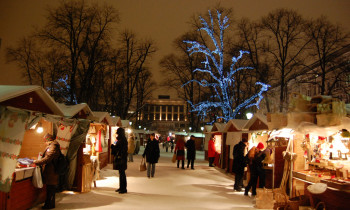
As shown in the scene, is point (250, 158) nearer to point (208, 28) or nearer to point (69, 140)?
point (69, 140)

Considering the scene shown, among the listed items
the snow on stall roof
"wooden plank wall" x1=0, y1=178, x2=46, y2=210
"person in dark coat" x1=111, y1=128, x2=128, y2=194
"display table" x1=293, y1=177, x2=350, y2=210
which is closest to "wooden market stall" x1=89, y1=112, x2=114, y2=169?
"person in dark coat" x1=111, y1=128, x2=128, y2=194

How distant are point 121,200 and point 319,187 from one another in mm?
5248

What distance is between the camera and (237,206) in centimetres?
875

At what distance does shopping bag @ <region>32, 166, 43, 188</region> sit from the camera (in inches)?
299

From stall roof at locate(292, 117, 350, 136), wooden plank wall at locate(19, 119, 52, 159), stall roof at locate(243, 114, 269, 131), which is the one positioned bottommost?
wooden plank wall at locate(19, 119, 52, 159)

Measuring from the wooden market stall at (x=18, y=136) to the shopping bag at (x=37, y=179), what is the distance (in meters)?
0.08

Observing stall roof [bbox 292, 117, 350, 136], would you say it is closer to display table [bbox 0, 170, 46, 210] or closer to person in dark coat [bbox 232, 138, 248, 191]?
person in dark coat [bbox 232, 138, 248, 191]

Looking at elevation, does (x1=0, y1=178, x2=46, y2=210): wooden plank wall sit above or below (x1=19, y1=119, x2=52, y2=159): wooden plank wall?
below

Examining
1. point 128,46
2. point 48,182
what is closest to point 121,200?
point 48,182

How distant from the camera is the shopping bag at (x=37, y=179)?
7586mm

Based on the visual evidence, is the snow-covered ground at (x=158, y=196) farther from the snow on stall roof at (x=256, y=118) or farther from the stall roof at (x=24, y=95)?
the snow on stall roof at (x=256, y=118)

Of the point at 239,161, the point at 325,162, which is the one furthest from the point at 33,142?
the point at 325,162

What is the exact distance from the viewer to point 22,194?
23.1 feet

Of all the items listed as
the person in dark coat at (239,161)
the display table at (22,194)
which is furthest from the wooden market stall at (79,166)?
the person in dark coat at (239,161)
